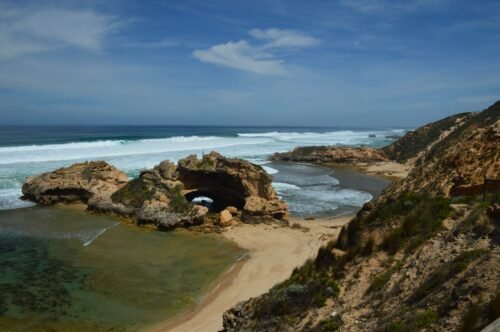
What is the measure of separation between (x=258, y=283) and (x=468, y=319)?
10.6m

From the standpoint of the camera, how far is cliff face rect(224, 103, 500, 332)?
6250mm

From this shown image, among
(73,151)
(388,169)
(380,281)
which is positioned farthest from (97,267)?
(73,151)

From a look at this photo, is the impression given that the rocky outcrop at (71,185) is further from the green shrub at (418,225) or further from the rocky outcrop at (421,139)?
the rocky outcrop at (421,139)

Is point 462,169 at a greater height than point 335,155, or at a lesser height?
greater

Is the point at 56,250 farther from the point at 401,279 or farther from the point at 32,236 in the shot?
the point at 401,279

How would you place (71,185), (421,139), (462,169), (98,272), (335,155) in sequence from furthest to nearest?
(421,139) < (335,155) < (71,185) < (98,272) < (462,169)

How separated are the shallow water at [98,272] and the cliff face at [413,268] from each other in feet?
14.9

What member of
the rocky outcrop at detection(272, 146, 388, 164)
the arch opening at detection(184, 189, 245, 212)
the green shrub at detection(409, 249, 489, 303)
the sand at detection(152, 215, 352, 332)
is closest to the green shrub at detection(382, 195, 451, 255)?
the green shrub at detection(409, 249, 489, 303)

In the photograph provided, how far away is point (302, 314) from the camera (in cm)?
875

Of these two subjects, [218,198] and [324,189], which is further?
[324,189]

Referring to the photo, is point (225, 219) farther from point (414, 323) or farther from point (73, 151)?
point (73, 151)

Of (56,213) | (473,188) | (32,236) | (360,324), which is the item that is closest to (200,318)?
(360,324)

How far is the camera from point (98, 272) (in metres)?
15.7

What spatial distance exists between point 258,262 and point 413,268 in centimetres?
969
